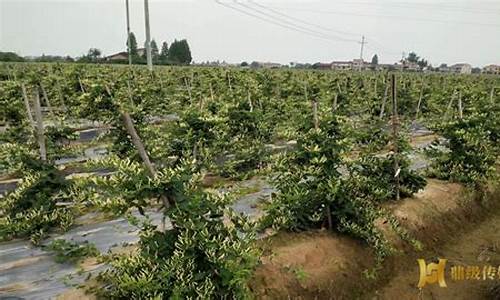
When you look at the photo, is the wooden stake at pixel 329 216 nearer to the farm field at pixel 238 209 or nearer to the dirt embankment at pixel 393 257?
the farm field at pixel 238 209

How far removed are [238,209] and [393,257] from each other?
97.4 inches

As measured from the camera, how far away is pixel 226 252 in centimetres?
369

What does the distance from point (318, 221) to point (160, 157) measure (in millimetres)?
2579

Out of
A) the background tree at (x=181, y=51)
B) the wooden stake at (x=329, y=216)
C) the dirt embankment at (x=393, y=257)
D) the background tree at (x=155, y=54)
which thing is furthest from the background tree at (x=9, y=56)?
the dirt embankment at (x=393, y=257)

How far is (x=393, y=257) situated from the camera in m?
6.10

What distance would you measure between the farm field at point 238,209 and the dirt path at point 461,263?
0.03 meters

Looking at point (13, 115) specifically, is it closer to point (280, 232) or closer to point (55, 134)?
point (55, 134)


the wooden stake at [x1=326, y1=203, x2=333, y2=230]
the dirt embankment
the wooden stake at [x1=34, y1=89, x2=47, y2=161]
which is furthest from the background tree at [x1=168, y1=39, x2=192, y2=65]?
the wooden stake at [x1=326, y1=203, x2=333, y2=230]

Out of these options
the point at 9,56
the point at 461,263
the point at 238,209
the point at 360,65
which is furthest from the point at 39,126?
the point at 360,65

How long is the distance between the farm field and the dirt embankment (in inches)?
0.8

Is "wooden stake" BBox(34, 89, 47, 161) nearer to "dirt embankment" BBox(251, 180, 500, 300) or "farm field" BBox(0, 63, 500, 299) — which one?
"farm field" BBox(0, 63, 500, 299)

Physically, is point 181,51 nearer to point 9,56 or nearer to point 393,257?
point 9,56

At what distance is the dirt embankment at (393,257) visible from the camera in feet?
16.1

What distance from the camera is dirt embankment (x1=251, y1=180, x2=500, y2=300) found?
16.1 feet
